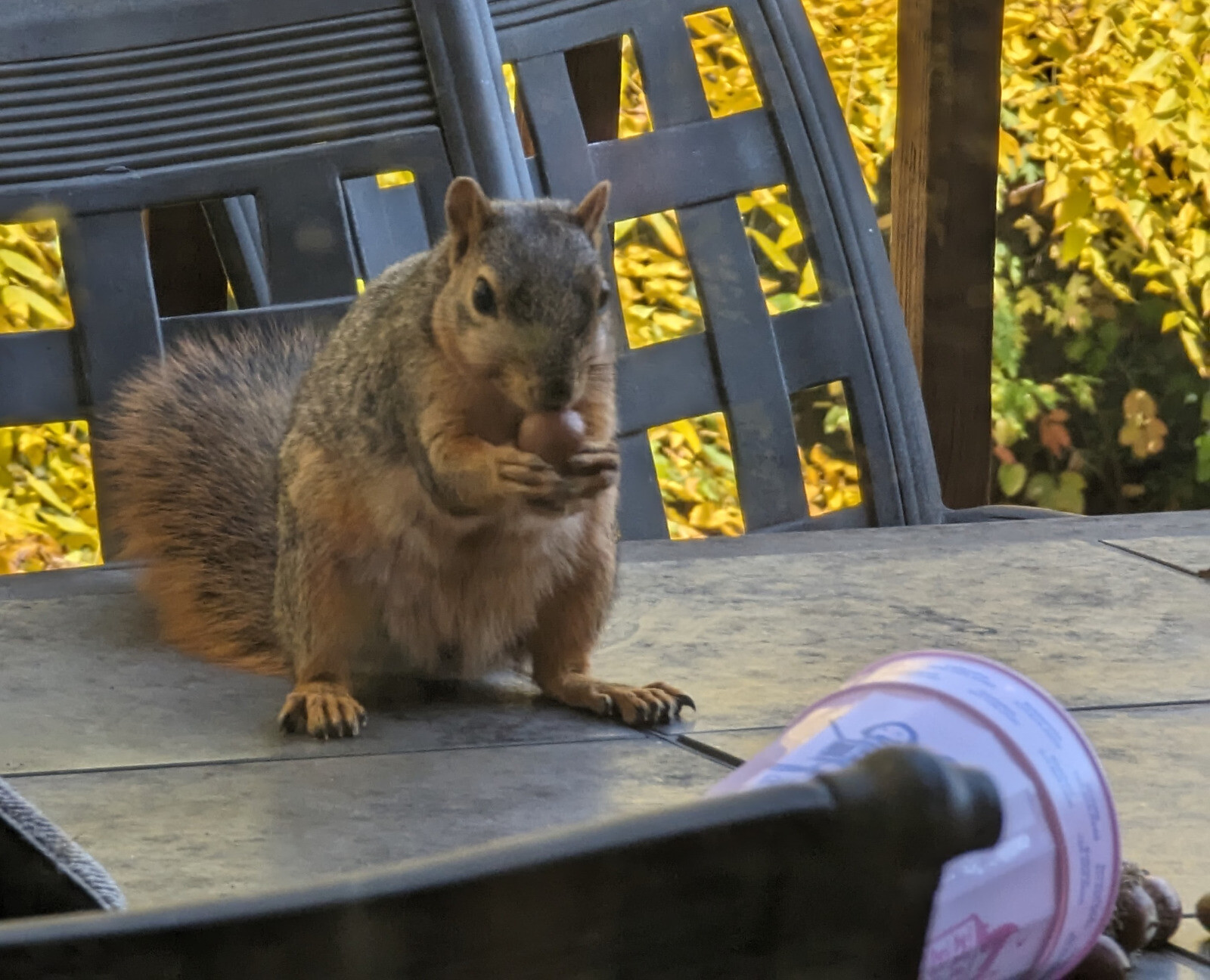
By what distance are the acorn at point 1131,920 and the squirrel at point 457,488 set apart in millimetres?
473

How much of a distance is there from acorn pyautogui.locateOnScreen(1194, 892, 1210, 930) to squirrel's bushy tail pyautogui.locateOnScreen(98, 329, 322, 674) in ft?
2.57

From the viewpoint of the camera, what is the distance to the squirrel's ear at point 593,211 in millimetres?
1164

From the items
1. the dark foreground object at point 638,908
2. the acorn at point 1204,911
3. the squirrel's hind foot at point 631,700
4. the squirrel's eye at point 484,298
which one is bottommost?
the acorn at point 1204,911

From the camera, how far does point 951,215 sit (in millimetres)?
2264

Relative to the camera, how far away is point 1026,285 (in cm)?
349

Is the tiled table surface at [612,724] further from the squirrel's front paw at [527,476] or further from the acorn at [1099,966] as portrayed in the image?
the squirrel's front paw at [527,476]

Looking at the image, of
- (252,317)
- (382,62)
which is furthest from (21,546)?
(382,62)

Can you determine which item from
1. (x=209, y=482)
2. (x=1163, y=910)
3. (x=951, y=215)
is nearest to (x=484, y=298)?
(x=209, y=482)

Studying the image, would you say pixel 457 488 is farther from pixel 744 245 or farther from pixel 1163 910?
pixel 744 245

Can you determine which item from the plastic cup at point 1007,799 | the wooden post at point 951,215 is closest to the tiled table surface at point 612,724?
the plastic cup at point 1007,799

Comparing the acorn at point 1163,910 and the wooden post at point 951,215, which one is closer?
the acorn at point 1163,910

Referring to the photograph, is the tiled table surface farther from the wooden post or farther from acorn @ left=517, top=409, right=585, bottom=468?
the wooden post

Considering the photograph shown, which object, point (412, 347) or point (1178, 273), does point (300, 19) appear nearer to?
point (412, 347)

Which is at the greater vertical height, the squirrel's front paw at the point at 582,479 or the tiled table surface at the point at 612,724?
the squirrel's front paw at the point at 582,479
